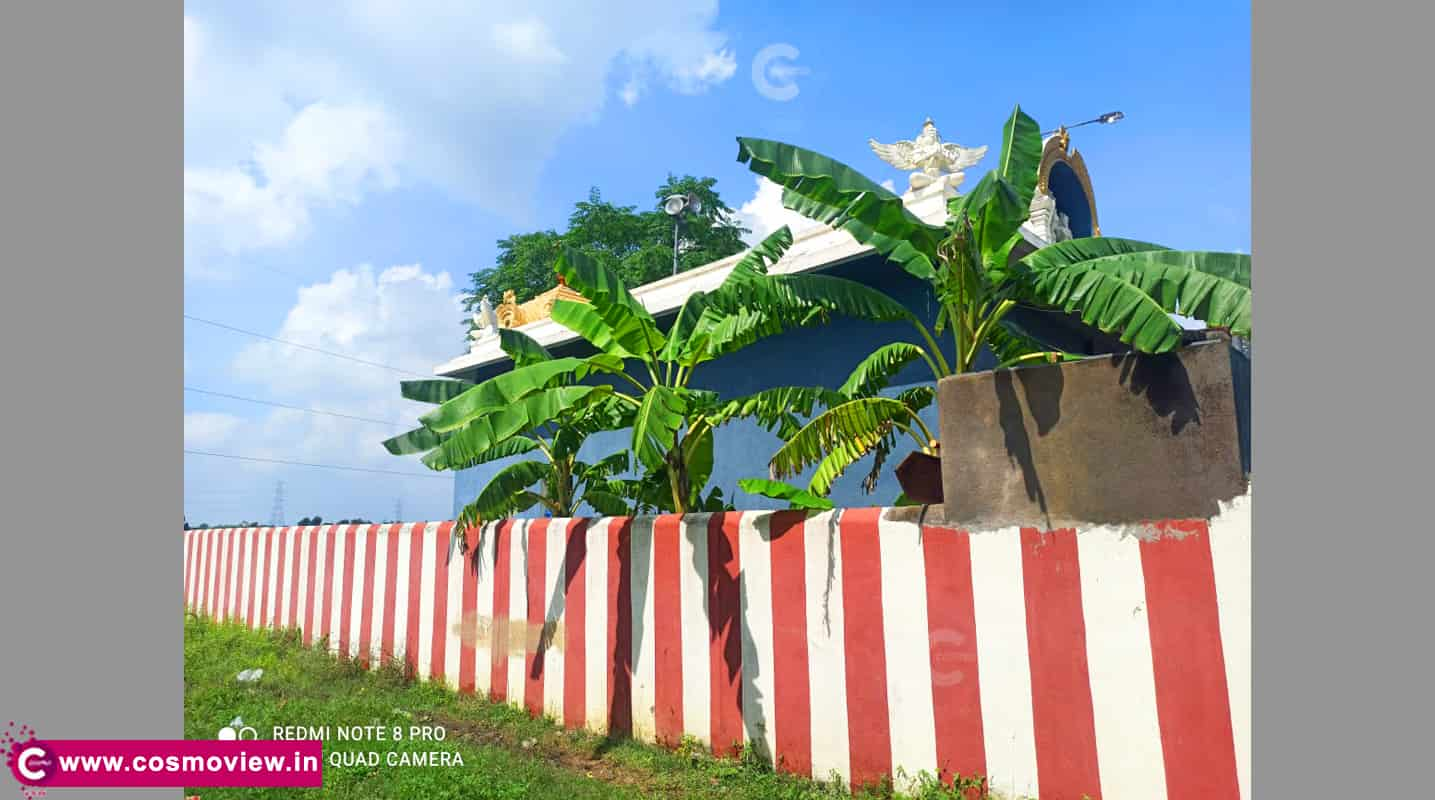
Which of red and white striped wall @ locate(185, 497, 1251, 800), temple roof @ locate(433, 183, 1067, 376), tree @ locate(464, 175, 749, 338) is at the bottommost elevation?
red and white striped wall @ locate(185, 497, 1251, 800)

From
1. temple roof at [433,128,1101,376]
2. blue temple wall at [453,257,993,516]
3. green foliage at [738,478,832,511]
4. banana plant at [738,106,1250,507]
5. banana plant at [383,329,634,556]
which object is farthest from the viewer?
temple roof at [433,128,1101,376]

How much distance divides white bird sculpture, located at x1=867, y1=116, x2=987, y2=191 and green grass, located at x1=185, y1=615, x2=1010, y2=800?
6592 millimetres

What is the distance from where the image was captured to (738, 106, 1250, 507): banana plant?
4.55 m

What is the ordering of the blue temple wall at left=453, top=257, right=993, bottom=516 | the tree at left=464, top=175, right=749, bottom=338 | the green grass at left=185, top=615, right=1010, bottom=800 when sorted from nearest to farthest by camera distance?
the green grass at left=185, top=615, right=1010, bottom=800
the blue temple wall at left=453, top=257, right=993, bottom=516
the tree at left=464, top=175, right=749, bottom=338

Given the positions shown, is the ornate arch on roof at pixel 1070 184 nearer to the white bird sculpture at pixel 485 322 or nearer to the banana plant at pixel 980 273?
the banana plant at pixel 980 273

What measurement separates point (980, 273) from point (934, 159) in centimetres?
498

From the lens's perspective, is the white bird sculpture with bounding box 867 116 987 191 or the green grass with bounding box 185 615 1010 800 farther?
the white bird sculpture with bounding box 867 116 987 191

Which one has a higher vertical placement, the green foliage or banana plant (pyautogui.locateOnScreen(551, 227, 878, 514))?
banana plant (pyautogui.locateOnScreen(551, 227, 878, 514))

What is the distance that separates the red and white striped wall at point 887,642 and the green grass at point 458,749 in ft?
0.72

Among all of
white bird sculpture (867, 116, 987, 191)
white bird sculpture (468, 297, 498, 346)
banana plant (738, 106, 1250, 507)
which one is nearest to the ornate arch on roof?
white bird sculpture (867, 116, 987, 191)

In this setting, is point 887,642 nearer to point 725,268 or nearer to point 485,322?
point 725,268

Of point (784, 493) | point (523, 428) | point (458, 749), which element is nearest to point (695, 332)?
point (523, 428)

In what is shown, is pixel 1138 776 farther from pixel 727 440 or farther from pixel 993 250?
pixel 727 440

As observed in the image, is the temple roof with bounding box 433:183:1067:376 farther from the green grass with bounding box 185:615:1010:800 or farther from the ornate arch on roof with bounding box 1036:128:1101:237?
the green grass with bounding box 185:615:1010:800
